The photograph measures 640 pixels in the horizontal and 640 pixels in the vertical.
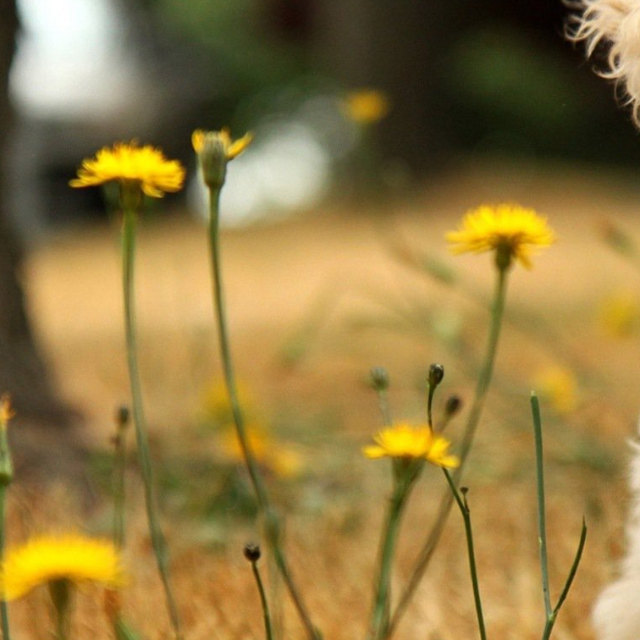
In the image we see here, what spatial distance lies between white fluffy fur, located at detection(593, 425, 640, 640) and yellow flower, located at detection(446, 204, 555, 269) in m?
0.42

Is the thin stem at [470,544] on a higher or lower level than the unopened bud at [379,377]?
lower

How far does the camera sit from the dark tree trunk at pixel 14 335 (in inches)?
99.0

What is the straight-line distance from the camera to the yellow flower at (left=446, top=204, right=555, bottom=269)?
1.25 metres

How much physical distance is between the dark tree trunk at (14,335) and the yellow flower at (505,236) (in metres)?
1.50

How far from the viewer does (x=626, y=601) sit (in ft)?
4.52

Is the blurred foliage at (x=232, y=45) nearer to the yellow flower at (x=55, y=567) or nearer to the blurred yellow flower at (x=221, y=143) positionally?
the blurred yellow flower at (x=221, y=143)

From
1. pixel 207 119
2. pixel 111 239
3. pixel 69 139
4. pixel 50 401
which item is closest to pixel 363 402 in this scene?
pixel 50 401

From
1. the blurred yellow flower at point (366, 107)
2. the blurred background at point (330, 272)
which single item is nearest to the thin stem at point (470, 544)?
the blurred background at point (330, 272)

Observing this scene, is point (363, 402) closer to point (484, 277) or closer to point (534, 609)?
point (534, 609)

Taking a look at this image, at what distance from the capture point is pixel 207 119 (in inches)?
338

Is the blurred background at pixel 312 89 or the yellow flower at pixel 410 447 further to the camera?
the blurred background at pixel 312 89

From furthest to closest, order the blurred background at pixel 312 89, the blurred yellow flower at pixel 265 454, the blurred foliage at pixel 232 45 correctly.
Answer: the blurred foliage at pixel 232 45 → the blurred background at pixel 312 89 → the blurred yellow flower at pixel 265 454

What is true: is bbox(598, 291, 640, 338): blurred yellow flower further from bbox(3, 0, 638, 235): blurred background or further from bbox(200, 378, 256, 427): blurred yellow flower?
bbox(3, 0, 638, 235): blurred background

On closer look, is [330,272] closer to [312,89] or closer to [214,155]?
[312,89]
